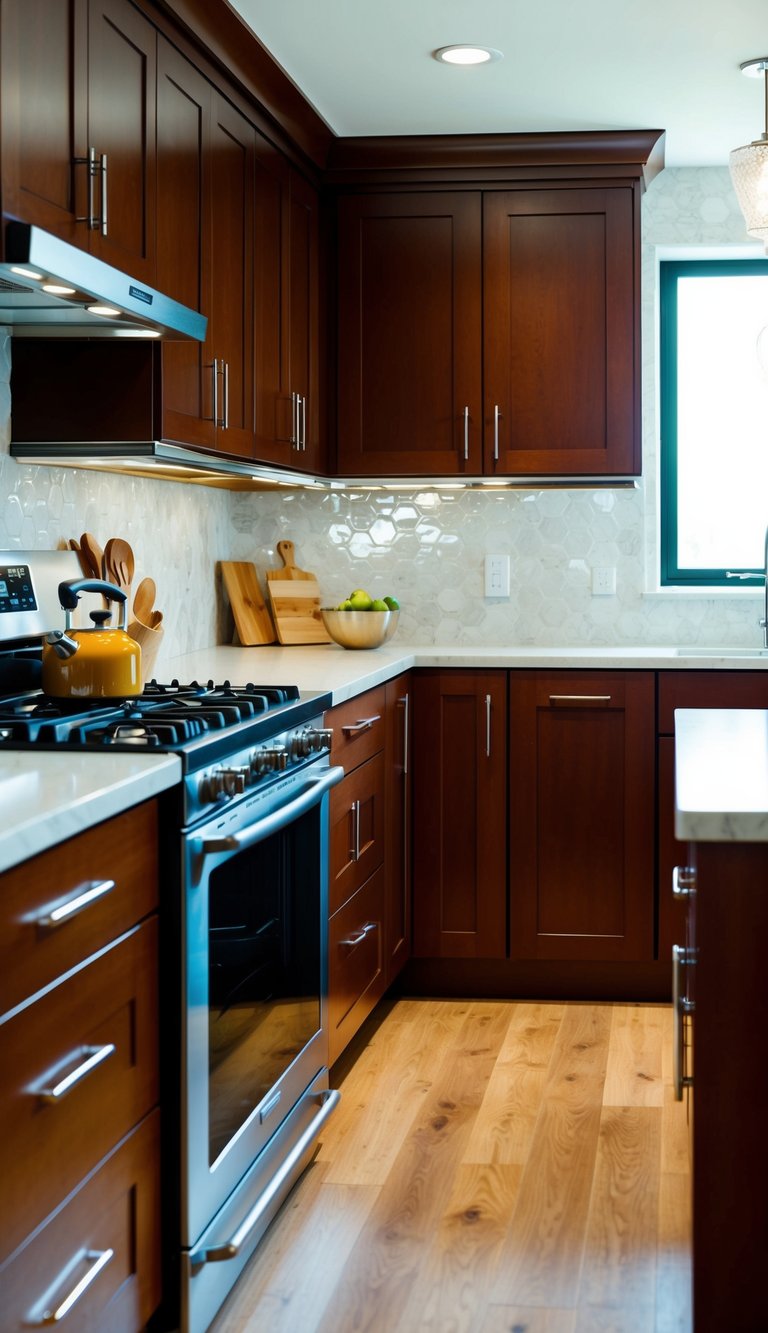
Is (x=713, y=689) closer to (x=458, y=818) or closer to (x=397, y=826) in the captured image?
(x=458, y=818)

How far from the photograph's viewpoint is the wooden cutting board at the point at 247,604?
4125mm

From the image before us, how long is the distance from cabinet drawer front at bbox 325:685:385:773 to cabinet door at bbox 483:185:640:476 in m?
1.01

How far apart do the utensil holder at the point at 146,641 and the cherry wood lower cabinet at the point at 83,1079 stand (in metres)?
1.05

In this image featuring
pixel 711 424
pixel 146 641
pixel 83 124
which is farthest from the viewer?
pixel 711 424

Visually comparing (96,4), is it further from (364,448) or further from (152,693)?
(364,448)

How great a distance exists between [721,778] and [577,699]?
1.89 m

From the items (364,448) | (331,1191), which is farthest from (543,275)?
(331,1191)

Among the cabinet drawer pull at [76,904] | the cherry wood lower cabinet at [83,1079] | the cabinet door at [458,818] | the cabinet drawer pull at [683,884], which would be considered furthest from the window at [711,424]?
the cabinet drawer pull at [76,904]

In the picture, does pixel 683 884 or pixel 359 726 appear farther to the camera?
pixel 359 726

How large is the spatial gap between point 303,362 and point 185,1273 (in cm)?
251

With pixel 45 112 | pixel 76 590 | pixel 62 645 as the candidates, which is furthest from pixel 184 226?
pixel 62 645

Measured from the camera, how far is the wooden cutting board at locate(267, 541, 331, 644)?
4.22 m

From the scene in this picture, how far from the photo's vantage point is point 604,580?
436 cm

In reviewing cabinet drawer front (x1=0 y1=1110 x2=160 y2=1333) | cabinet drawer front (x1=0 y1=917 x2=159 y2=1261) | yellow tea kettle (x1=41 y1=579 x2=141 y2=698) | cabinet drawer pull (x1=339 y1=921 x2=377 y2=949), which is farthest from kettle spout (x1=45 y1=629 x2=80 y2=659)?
cabinet drawer pull (x1=339 y1=921 x2=377 y2=949)
